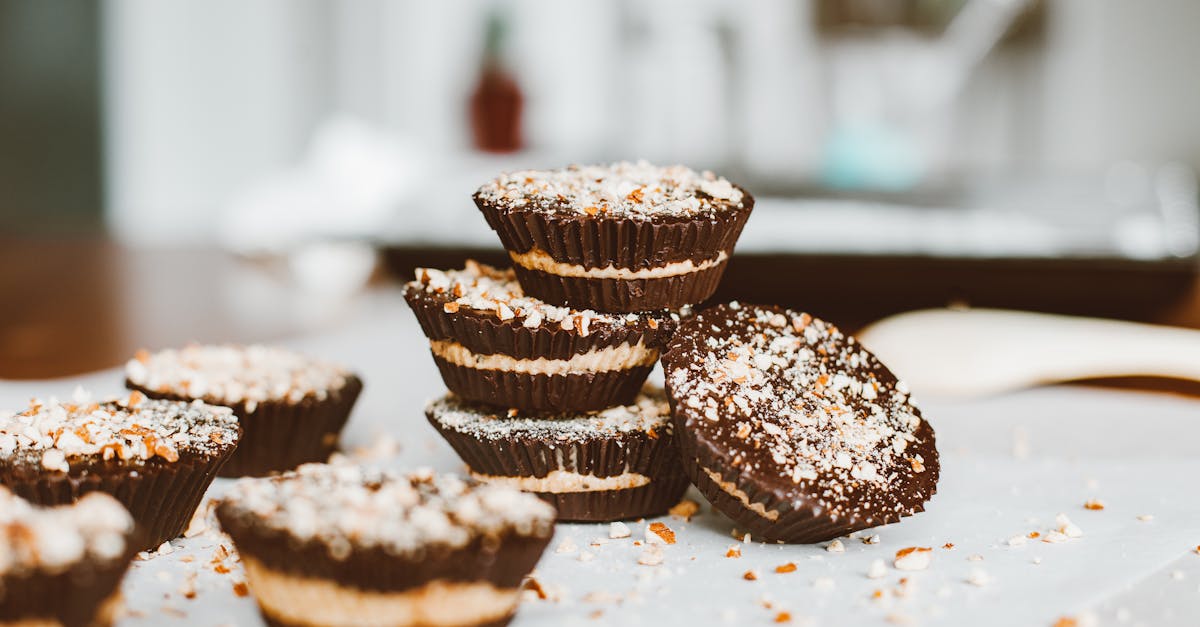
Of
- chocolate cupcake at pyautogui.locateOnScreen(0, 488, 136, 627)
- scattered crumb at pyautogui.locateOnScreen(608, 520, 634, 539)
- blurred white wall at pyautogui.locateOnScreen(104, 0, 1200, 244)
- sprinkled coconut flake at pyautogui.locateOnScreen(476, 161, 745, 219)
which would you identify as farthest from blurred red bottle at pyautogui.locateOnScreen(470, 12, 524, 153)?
chocolate cupcake at pyautogui.locateOnScreen(0, 488, 136, 627)

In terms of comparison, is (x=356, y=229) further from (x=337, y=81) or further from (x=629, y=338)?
(x=337, y=81)

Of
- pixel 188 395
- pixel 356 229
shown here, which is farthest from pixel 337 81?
pixel 188 395

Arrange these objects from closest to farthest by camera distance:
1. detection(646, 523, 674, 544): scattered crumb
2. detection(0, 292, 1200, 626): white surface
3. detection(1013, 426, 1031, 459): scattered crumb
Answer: detection(0, 292, 1200, 626): white surface, detection(646, 523, 674, 544): scattered crumb, detection(1013, 426, 1031, 459): scattered crumb

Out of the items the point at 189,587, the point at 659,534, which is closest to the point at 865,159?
the point at 659,534

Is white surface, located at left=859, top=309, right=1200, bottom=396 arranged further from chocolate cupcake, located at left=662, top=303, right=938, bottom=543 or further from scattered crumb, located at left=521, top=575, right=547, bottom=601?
scattered crumb, located at left=521, top=575, right=547, bottom=601

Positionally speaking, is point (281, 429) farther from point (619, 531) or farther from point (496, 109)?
point (496, 109)
